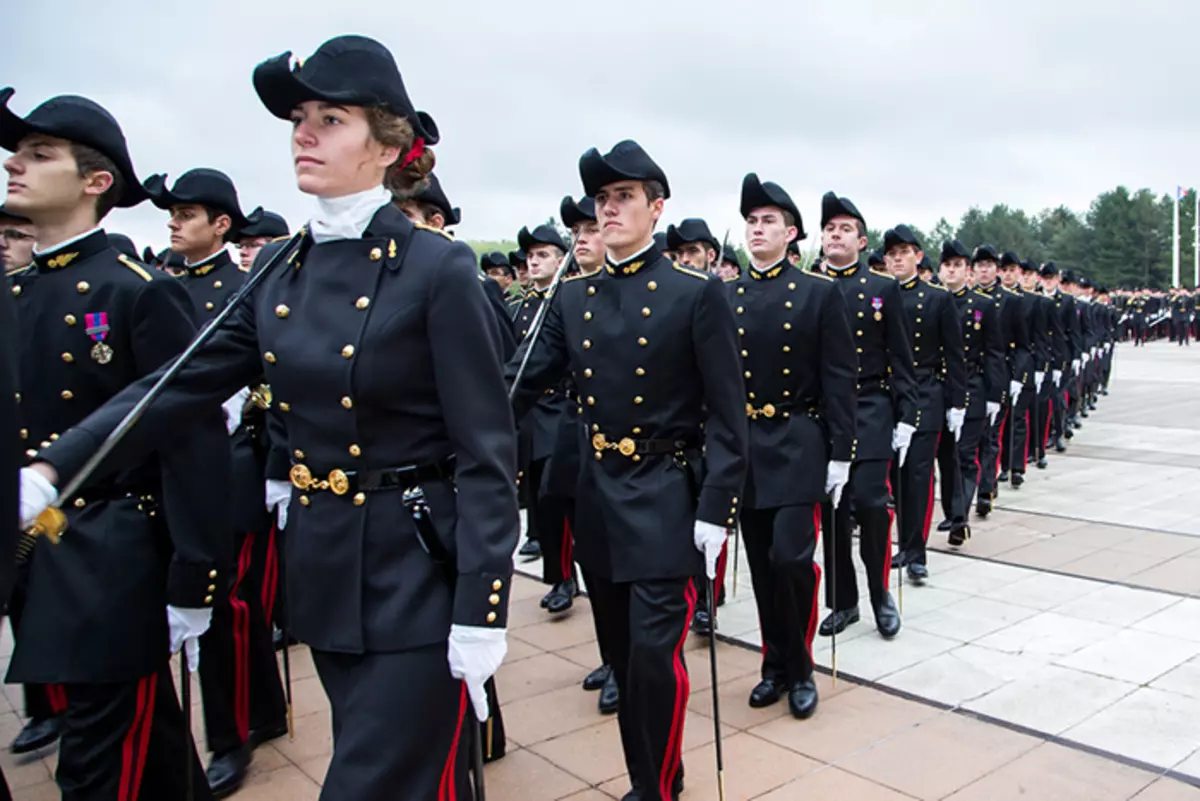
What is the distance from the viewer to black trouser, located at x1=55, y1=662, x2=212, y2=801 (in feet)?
10.4

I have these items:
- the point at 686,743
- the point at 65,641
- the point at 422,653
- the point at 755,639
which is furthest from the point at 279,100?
the point at 755,639

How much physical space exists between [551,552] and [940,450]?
3.80 m

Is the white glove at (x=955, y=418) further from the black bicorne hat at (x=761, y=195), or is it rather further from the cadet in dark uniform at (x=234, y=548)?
the cadet in dark uniform at (x=234, y=548)

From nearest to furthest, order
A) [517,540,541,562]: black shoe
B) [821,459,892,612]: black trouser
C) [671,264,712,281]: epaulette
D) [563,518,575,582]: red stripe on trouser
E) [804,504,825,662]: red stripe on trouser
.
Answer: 1. [671,264,712,281]: epaulette
2. [804,504,825,662]: red stripe on trouser
3. [821,459,892,612]: black trouser
4. [563,518,575,582]: red stripe on trouser
5. [517,540,541,562]: black shoe

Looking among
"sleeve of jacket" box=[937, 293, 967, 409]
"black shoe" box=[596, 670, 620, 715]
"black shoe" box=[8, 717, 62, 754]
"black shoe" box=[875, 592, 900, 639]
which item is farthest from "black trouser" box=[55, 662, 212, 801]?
"sleeve of jacket" box=[937, 293, 967, 409]

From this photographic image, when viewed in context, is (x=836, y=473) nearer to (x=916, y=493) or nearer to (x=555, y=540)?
(x=555, y=540)

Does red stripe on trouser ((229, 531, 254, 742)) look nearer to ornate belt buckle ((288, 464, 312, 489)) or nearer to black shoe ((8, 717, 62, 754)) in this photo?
black shoe ((8, 717, 62, 754))

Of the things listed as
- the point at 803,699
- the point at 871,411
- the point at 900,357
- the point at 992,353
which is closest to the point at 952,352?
the point at 900,357

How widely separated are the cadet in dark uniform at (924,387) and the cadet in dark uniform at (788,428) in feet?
7.19

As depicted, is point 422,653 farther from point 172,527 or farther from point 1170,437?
point 1170,437

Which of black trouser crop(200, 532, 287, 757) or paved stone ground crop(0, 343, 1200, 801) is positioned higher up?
black trouser crop(200, 532, 287, 757)

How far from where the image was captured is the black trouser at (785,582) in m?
5.02

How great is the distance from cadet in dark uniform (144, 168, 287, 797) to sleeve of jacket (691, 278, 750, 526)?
178cm

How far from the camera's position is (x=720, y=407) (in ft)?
12.6
